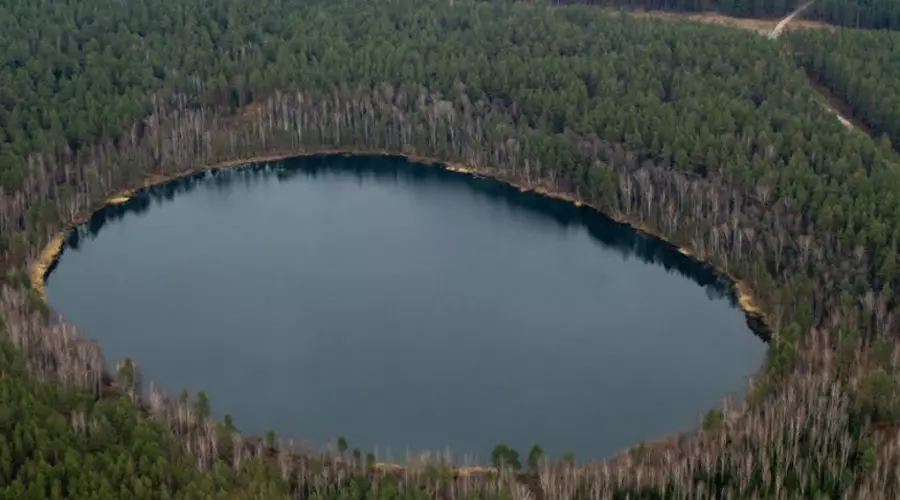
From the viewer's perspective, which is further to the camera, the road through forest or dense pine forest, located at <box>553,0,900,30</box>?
dense pine forest, located at <box>553,0,900,30</box>

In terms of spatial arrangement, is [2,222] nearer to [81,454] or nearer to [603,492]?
[81,454]

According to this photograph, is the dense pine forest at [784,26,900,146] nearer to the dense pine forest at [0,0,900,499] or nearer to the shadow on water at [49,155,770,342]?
the dense pine forest at [0,0,900,499]

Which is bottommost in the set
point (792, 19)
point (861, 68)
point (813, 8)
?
point (861, 68)


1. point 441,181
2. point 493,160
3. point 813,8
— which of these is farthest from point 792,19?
point 441,181

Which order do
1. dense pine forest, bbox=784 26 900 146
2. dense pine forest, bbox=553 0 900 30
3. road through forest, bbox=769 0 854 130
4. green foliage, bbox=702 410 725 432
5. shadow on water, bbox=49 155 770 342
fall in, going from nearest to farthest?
green foliage, bbox=702 410 725 432 < shadow on water, bbox=49 155 770 342 < dense pine forest, bbox=784 26 900 146 < road through forest, bbox=769 0 854 130 < dense pine forest, bbox=553 0 900 30

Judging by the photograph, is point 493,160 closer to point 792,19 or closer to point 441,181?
point 441,181

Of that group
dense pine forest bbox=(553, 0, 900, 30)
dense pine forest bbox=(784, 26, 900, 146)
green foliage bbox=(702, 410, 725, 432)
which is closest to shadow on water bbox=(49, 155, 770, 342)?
green foliage bbox=(702, 410, 725, 432)

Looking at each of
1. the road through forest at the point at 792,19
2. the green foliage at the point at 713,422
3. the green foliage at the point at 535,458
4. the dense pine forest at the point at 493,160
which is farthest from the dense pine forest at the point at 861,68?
the green foliage at the point at 535,458
